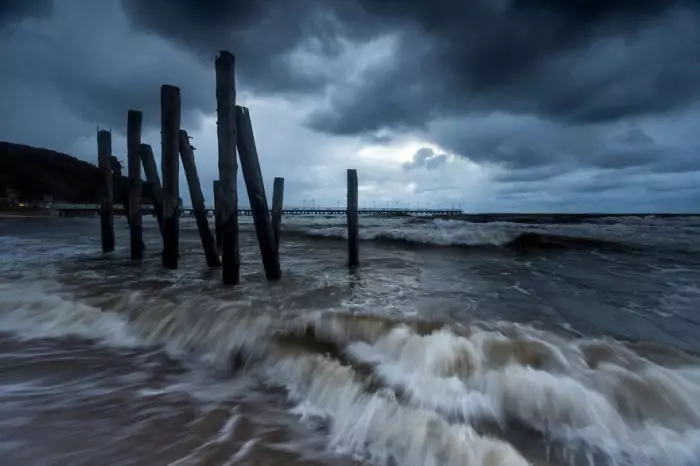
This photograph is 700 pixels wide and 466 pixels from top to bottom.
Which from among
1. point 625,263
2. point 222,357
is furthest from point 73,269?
point 625,263

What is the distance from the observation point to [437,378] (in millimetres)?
3410

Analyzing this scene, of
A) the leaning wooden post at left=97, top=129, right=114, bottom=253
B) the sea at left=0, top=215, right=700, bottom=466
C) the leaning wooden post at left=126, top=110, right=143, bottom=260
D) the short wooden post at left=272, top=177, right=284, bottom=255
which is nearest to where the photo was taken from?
the sea at left=0, top=215, right=700, bottom=466

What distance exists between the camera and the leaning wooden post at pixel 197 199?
356 inches

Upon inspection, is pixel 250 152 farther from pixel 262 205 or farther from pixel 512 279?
pixel 512 279

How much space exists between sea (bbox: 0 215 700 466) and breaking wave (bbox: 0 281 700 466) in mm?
16

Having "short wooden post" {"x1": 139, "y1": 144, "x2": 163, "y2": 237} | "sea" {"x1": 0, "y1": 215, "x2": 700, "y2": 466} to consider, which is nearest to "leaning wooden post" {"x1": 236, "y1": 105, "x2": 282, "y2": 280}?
"sea" {"x1": 0, "y1": 215, "x2": 700, "y2": 466}

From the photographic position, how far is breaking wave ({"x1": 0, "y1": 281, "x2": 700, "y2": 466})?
2525 millimetres

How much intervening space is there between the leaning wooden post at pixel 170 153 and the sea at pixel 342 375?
162 cm

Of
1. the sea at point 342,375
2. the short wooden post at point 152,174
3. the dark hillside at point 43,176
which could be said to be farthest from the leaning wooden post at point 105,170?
the dark hillside at point 43,176

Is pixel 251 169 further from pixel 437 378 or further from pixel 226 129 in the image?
pixel 437 378

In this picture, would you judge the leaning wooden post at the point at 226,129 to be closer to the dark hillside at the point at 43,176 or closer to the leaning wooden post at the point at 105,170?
the leaning wooden post at the point at 105,170

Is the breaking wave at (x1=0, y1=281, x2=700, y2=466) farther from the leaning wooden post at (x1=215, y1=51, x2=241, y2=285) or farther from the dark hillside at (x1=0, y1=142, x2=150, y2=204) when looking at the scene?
the dark hillside at (x1=0, y1=142, x2=150, y2=204)

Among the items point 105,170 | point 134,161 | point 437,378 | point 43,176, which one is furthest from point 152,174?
point 43,176

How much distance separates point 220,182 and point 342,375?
4.21m
